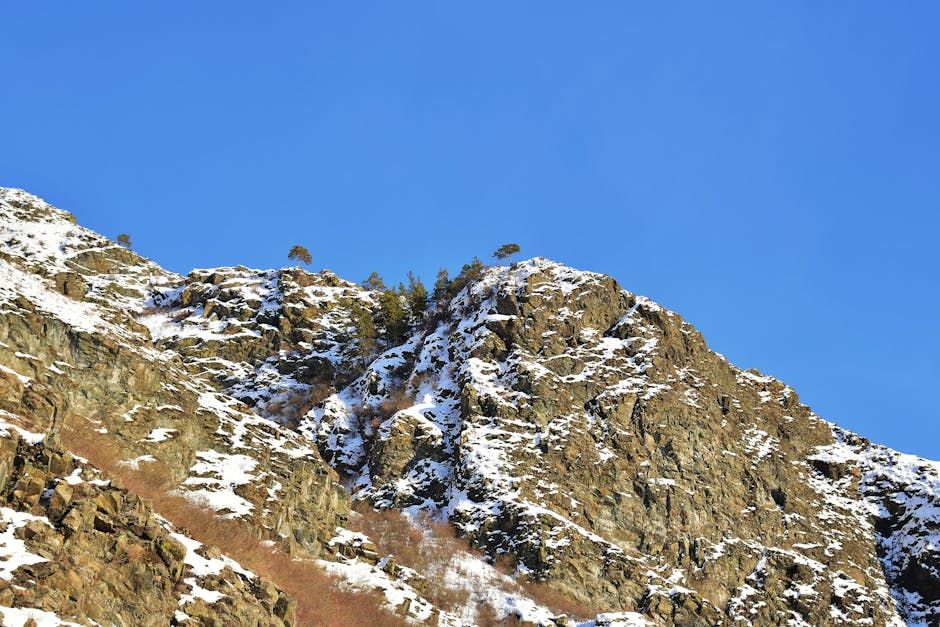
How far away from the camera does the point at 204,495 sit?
1449 inches

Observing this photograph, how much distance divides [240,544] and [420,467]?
24.5 meters

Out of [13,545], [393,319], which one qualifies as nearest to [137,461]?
[13,545]

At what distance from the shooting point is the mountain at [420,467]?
22.3 metres

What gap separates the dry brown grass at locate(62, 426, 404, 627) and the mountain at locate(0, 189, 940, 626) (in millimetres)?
198

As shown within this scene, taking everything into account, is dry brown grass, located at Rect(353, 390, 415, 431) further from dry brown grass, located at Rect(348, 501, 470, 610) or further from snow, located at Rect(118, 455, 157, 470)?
snow, located at Rect(118, 455, 157, 470)

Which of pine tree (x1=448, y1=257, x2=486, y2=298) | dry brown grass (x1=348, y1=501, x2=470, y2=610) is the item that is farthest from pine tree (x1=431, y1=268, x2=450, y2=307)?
dry brown grass (x1=348, y1=501, x2=470, y2=610)

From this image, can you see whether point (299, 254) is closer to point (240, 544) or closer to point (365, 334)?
point (365, 334)

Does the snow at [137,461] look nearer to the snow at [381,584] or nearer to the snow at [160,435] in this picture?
the snow at [160,435]

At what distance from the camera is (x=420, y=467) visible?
57281 millimetres

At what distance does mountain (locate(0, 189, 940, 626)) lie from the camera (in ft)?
73.2

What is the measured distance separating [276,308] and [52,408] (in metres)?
56.4

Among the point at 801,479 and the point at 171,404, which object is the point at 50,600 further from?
the point at 801,479

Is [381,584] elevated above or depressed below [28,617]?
above

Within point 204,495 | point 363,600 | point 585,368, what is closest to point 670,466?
point 585,368
